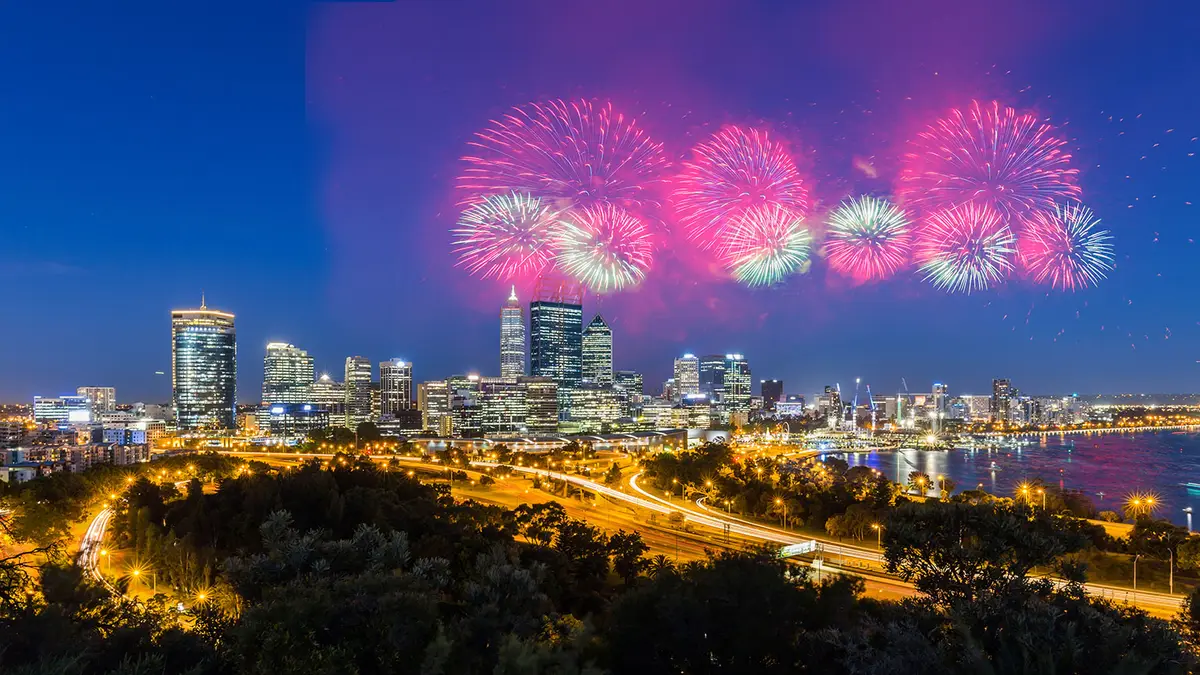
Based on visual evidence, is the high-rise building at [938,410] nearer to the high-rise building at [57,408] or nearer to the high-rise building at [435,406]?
the high-rise building at [435,406]

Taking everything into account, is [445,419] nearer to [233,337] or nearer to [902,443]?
[233,337]

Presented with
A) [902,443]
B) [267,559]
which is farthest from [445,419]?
[267,559]

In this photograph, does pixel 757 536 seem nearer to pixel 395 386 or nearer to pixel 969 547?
pixel 969 547

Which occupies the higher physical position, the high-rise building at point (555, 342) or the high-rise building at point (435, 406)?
the high-rise building at point (555, 342)

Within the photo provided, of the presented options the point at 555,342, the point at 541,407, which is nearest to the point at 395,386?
the point at 555,342

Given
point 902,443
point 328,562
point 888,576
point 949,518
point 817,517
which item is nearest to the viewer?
point 328,562

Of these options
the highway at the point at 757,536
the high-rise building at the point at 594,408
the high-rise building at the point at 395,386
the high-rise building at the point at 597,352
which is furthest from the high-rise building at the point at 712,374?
the highway at the point at 757,536

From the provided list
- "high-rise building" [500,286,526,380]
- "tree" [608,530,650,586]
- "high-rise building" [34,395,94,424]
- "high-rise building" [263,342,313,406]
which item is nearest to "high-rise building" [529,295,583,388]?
"high-rise building" [500,286,526,380]
